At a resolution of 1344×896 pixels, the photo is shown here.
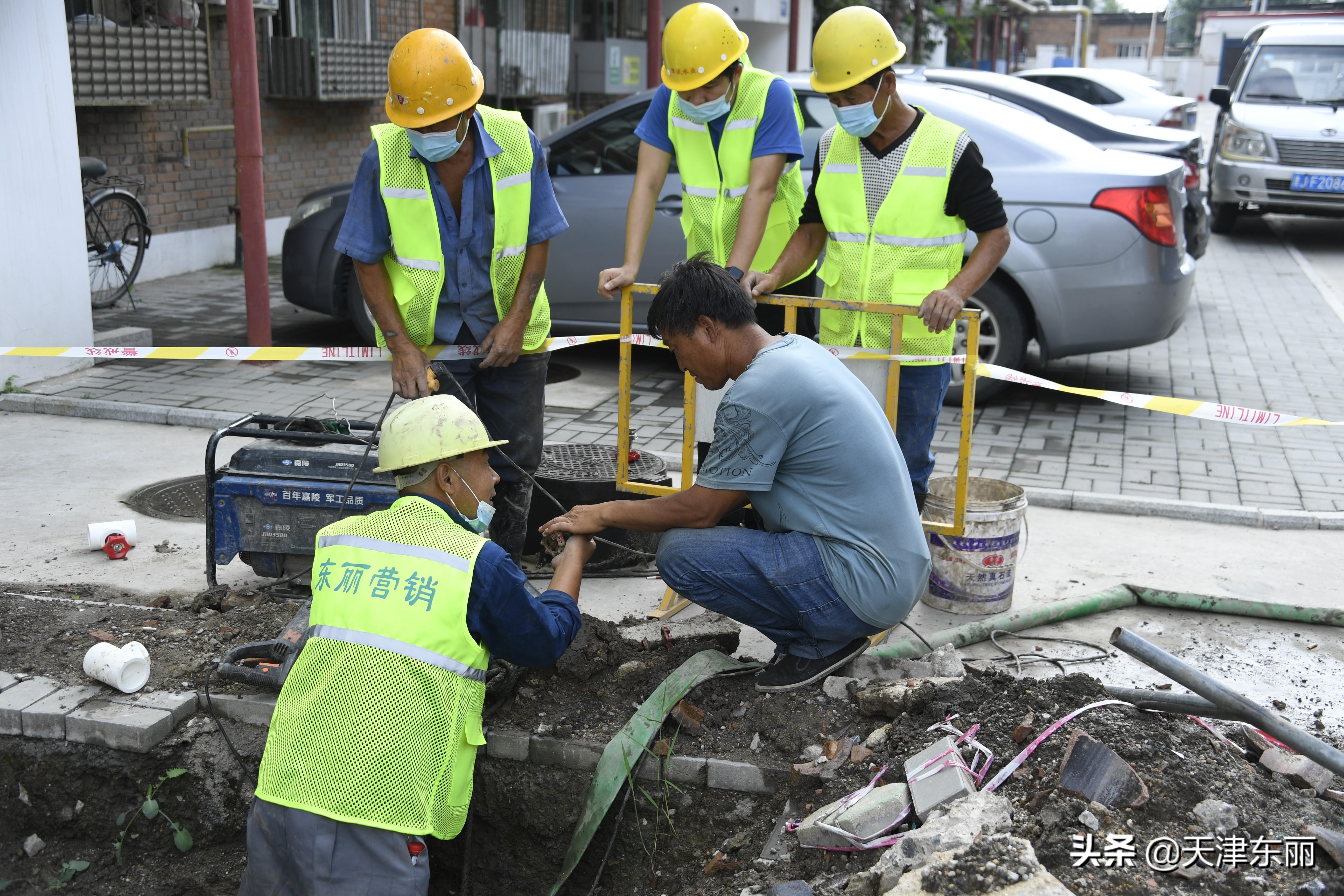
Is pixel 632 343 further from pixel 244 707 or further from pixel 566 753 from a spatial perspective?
pixel 244 707

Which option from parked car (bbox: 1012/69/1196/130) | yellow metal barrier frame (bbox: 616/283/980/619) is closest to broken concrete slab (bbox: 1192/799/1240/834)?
yellow metal barrier frame (bbox: 616/283/980/619)

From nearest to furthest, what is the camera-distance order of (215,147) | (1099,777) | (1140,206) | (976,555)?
(1099,777) < (976,555) < (1140,206) < (215,147)

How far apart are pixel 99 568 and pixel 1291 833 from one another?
4.30m

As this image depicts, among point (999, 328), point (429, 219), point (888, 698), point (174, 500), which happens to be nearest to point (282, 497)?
point (429, 219)

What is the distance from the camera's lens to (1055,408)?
766 centimetres

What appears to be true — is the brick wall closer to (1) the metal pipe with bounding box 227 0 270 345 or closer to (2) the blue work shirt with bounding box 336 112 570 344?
(1) the metal pipe with bounding box 227 0 270 345

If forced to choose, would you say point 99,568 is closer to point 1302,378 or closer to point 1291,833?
point 1291,833

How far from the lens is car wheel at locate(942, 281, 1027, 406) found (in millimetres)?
Answer: 7242

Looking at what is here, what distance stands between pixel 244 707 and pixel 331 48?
9.80 meters

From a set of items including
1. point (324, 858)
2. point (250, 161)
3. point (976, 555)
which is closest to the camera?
point (324, 858)

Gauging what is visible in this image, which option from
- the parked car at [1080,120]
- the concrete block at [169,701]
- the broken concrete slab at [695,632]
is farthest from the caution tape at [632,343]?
the parked car at [1080,120]

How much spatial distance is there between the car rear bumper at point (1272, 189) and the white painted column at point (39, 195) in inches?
496

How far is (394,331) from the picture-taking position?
4191 millimetres

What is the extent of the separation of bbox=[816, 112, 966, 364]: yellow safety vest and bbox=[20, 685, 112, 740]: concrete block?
9.29ft
